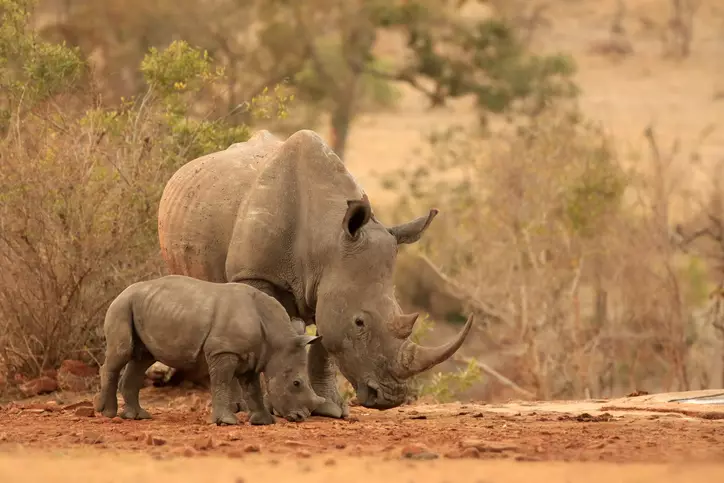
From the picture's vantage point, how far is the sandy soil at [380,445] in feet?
24.3

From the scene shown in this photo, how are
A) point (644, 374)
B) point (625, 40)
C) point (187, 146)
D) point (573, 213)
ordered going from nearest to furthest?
1. point (187, 146)
2. point (573, 213)
3. point (644, 374)
4. point (625, 40)

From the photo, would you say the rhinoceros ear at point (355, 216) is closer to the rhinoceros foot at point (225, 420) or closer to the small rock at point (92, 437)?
the rhinoceros foot at point (225, 420)

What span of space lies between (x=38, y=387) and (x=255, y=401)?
3689 millimetres

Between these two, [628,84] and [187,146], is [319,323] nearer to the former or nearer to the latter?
[187,146]

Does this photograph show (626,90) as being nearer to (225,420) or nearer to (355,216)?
(355,216)

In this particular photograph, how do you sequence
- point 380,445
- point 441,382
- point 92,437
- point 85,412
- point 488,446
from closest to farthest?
1. point 488,446
2. point 380,445
3. point 92,437
4. point 85,412
5. point 441,382

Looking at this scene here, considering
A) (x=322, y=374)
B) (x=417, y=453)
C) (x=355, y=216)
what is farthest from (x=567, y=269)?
(x=417, y=453)

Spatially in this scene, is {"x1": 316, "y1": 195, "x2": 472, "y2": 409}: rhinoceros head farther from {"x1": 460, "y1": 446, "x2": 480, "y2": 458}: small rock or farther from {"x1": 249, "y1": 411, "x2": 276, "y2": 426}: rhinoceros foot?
{"x1": 460, "y1": 446, "x2": 480, "y2": 458}: small rock

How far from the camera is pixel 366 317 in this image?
10133 millimetres

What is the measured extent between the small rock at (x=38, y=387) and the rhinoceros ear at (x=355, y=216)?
13.7ft

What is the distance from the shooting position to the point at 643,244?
24375mm

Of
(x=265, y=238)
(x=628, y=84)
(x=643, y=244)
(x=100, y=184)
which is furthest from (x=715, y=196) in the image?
(x=628, y=84)

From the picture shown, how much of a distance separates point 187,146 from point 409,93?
4404 cm

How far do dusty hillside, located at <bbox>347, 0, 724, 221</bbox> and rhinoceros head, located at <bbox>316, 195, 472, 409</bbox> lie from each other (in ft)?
104
